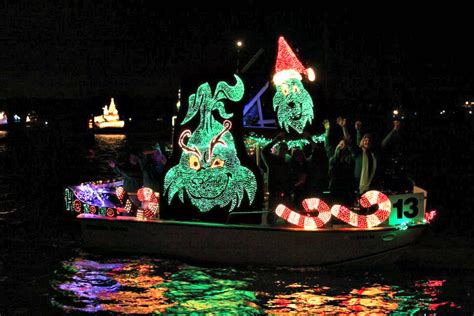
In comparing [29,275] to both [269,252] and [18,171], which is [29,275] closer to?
[269,252]

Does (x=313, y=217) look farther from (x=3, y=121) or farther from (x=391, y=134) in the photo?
(x=3, y=121)

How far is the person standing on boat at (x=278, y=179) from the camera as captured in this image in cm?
1285

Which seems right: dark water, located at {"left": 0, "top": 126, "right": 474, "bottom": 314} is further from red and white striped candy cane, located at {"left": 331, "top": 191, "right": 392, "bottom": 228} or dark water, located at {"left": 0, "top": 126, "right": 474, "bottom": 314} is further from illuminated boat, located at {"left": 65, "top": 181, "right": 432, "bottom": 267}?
red and white striped candy cane, located at {"left": 331, "top": 191, "right": 392, "bottom": 228}

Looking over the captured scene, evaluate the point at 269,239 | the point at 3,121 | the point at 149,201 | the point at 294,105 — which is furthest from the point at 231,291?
the point at 3,121

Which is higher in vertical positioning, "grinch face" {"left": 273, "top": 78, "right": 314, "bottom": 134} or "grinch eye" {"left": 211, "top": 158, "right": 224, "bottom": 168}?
"grinch face" {"left": 273, "top": 78, "right": 314, "bottom": 134}

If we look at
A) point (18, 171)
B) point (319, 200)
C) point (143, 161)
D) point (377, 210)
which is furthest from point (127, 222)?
point (18, 171)

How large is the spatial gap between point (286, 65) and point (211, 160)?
322 centimetres

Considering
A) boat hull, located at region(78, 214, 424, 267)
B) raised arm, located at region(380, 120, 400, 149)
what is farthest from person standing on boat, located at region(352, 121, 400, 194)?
boat hull, located at region(78, 214, 424, 267)

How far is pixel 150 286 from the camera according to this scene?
12.6m

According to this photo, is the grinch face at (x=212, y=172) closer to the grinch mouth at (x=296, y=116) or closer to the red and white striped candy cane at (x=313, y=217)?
the red and white striped candy cane at (x=313, y=217)

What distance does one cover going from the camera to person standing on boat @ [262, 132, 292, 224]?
42.2 ft

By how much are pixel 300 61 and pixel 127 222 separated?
528cm

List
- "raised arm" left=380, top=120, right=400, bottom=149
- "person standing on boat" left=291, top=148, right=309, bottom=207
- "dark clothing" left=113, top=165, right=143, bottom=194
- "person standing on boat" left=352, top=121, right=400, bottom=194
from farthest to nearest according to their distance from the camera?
"dark clothing" left=113, top=165, right=143, bottom=194 < "raised arm" left=380, top=120, right=400, bottom=149 < "person standing on boat" left=352, top=121, right=400, bottom=194 < "person standing on boat" left=291, top=148, right=309, bottom=207

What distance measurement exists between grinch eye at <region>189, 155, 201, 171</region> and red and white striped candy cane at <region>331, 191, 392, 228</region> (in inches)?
110
